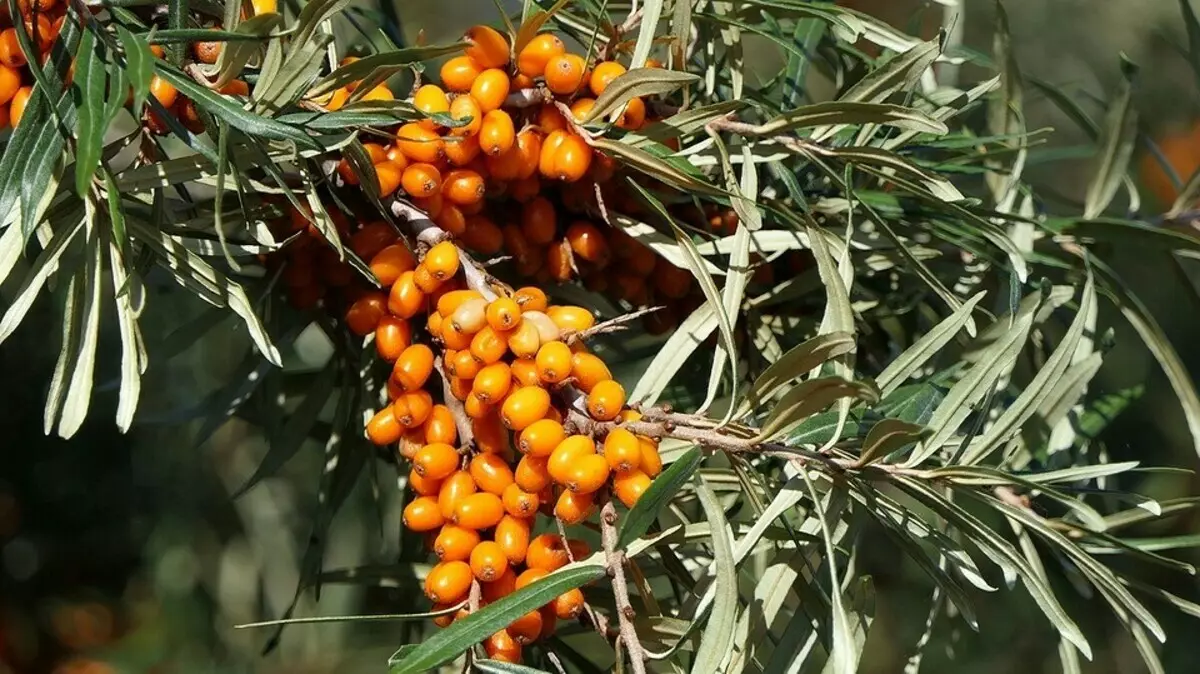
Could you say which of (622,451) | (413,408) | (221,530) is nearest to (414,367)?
(413,408)

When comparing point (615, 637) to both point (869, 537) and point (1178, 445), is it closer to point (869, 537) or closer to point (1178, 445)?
point (869, 537)

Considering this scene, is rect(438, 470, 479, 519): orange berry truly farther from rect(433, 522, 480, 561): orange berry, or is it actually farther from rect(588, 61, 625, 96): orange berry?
rect(588, 61, 625, 96): orange berry

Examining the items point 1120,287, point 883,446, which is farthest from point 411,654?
point 1120,287

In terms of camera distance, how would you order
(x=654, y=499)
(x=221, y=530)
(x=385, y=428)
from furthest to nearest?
(x=221, y=530) → (x=385, y=428) → (x=654, y=499)

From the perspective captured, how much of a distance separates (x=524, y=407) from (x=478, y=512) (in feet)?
0.20

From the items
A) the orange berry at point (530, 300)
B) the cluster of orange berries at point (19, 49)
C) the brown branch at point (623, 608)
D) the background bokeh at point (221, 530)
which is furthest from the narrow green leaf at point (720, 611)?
the background bokeh at point (221, 530)

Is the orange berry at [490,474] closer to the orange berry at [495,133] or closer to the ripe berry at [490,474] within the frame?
the ripe berry at [490,474]

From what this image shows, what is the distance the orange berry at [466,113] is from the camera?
531mm

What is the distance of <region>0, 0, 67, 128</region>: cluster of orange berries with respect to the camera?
19.3 inches

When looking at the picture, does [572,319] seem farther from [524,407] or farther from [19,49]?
[19,49]

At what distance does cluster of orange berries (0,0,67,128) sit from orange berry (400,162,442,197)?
0.16m

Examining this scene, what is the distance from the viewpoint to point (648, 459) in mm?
515

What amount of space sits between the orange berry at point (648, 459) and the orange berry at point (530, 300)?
0.08 m

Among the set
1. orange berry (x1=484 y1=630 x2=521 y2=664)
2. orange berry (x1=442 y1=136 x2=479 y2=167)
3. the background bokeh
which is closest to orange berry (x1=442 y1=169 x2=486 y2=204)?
orange berry (x1=442 y1=136 x2=479 y2=167)
